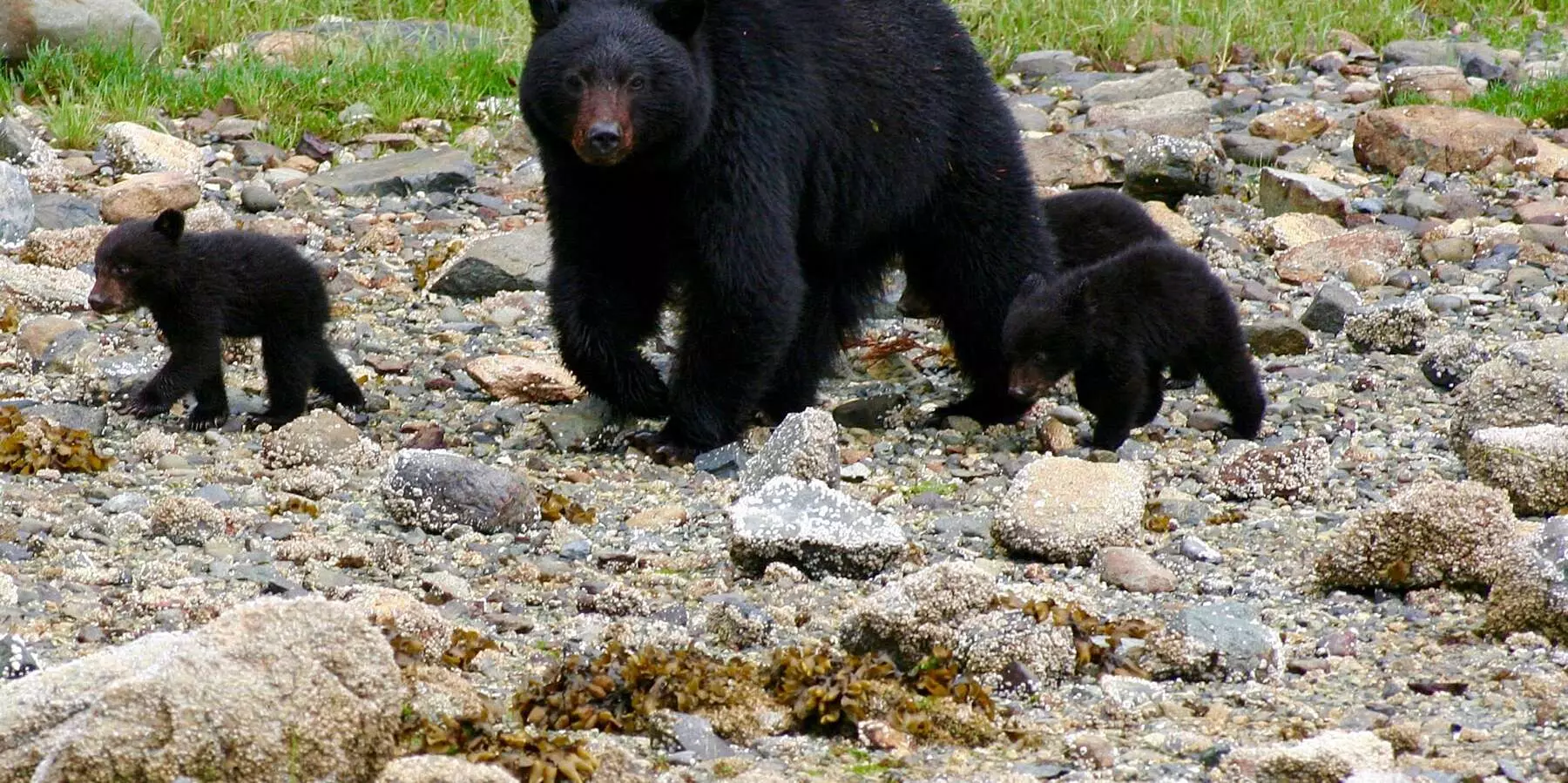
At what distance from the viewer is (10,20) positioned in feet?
37.6

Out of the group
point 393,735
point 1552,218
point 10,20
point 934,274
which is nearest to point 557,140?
point 934,274

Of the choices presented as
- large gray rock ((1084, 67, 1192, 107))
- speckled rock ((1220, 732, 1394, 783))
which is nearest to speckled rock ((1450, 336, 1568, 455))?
speckled rock ((1220, 732, 1394, 783))

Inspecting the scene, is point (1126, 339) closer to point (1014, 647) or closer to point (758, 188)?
point (758, 188)

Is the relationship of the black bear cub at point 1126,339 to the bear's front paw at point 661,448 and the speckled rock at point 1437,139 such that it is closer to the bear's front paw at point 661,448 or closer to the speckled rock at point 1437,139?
the bear's front paw at point 661,448

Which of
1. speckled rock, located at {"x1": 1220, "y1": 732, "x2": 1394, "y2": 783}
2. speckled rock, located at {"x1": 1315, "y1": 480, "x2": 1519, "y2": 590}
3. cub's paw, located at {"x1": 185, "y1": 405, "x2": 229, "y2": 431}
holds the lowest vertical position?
cub's paw, located at {"x1": 185, "y1": 405, "x2": 229, "y2": 431}

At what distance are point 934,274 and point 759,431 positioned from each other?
1007 millimetres

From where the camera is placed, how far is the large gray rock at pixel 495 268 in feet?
28.9

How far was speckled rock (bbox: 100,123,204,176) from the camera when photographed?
10.2m

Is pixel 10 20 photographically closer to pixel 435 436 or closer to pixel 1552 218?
pixel 435 436

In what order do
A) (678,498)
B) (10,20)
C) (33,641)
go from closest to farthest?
(33,641) < (678,498) < (10,20)

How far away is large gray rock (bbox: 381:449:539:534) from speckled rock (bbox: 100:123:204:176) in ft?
16.5

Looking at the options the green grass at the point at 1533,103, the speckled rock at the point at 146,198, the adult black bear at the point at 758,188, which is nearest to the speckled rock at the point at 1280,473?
the adult black bear at the point at 758,188

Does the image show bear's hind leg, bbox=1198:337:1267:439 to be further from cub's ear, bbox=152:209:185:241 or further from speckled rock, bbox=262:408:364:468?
cub's ear, bbox=152:209:185:241

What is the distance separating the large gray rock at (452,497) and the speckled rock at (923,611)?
143 centimetres
